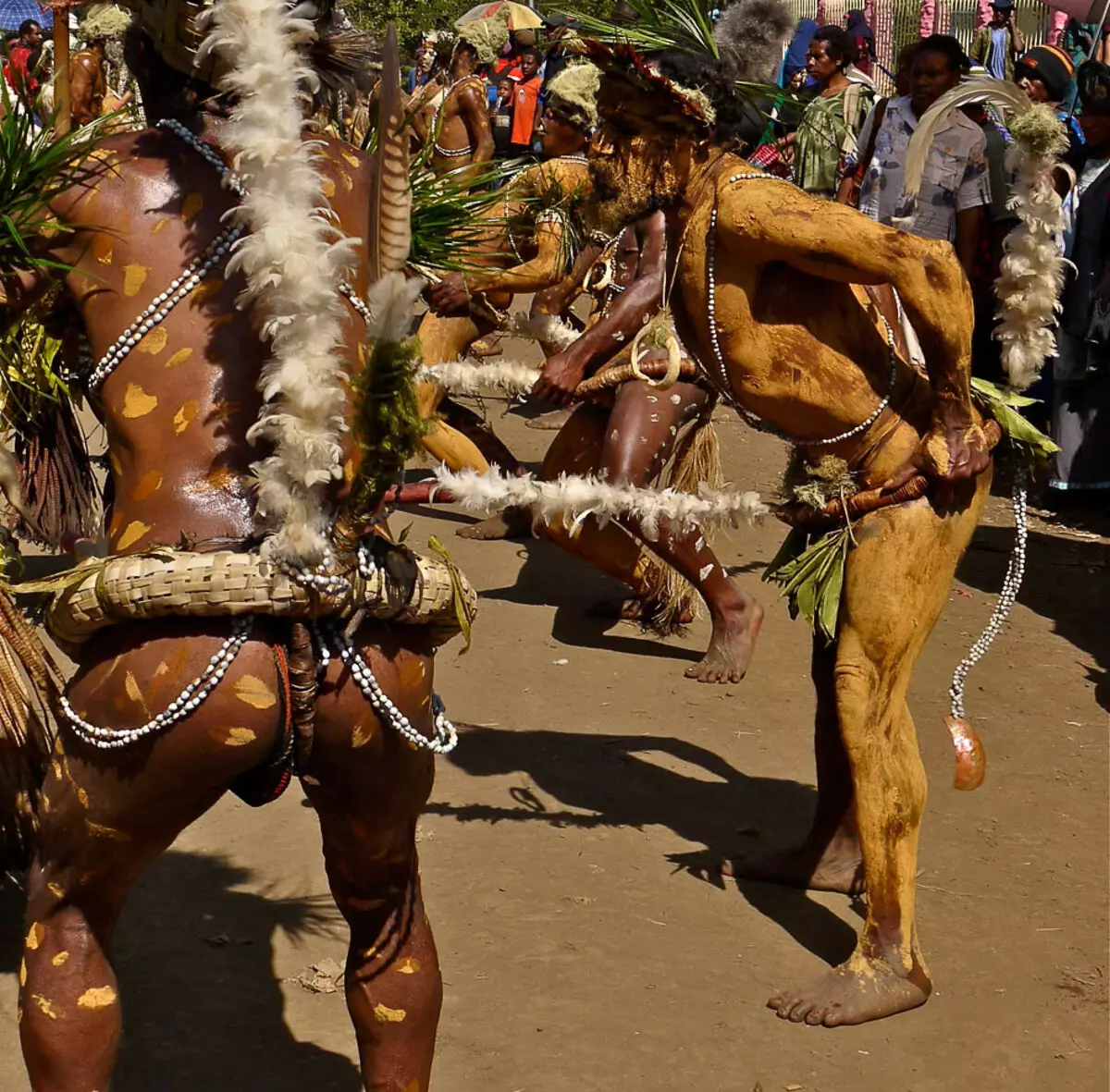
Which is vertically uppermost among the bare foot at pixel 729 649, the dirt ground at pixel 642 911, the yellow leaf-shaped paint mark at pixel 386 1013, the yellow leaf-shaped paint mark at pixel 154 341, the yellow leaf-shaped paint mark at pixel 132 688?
the yellow leaf-shaped paint mark at pixel 154 341

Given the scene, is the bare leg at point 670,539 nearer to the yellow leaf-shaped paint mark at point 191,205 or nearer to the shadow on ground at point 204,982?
the shadow on ground at point 204,982

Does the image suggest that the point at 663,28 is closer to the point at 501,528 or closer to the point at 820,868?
the point at 820,868

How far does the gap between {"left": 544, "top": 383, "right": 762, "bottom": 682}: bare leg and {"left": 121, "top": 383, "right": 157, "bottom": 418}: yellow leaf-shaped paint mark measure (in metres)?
3.37

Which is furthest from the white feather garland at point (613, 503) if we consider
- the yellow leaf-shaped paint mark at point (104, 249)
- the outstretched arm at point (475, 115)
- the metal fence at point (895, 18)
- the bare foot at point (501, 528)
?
the metal fence at point (895, 18)

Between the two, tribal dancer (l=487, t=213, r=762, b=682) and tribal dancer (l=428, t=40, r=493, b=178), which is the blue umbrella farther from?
tribal dancer (l=487, t=213, r=762, b=682)

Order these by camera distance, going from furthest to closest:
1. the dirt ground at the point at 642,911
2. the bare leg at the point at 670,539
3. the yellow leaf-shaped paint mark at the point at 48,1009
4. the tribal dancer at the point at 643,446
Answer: the bare leg at the point at 670,539 < the tribal dancer at the point at 643,446 < the dirt ground at the point at 642,911 < the yellow leaf-shaped paint mark at the point at 48,1009

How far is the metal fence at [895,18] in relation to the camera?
15328mm

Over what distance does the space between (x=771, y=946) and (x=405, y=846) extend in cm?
165

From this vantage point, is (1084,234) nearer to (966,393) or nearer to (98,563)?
(966,393)

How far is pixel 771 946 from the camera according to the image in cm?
393

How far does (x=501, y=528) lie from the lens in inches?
300

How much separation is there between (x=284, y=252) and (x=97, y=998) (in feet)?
3.87

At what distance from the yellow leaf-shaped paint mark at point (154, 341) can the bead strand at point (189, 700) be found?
417 millimetres

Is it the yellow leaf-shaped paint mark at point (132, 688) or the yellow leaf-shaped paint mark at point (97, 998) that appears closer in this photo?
the yellow leaf-shaped paint mark at point (132, 688)
